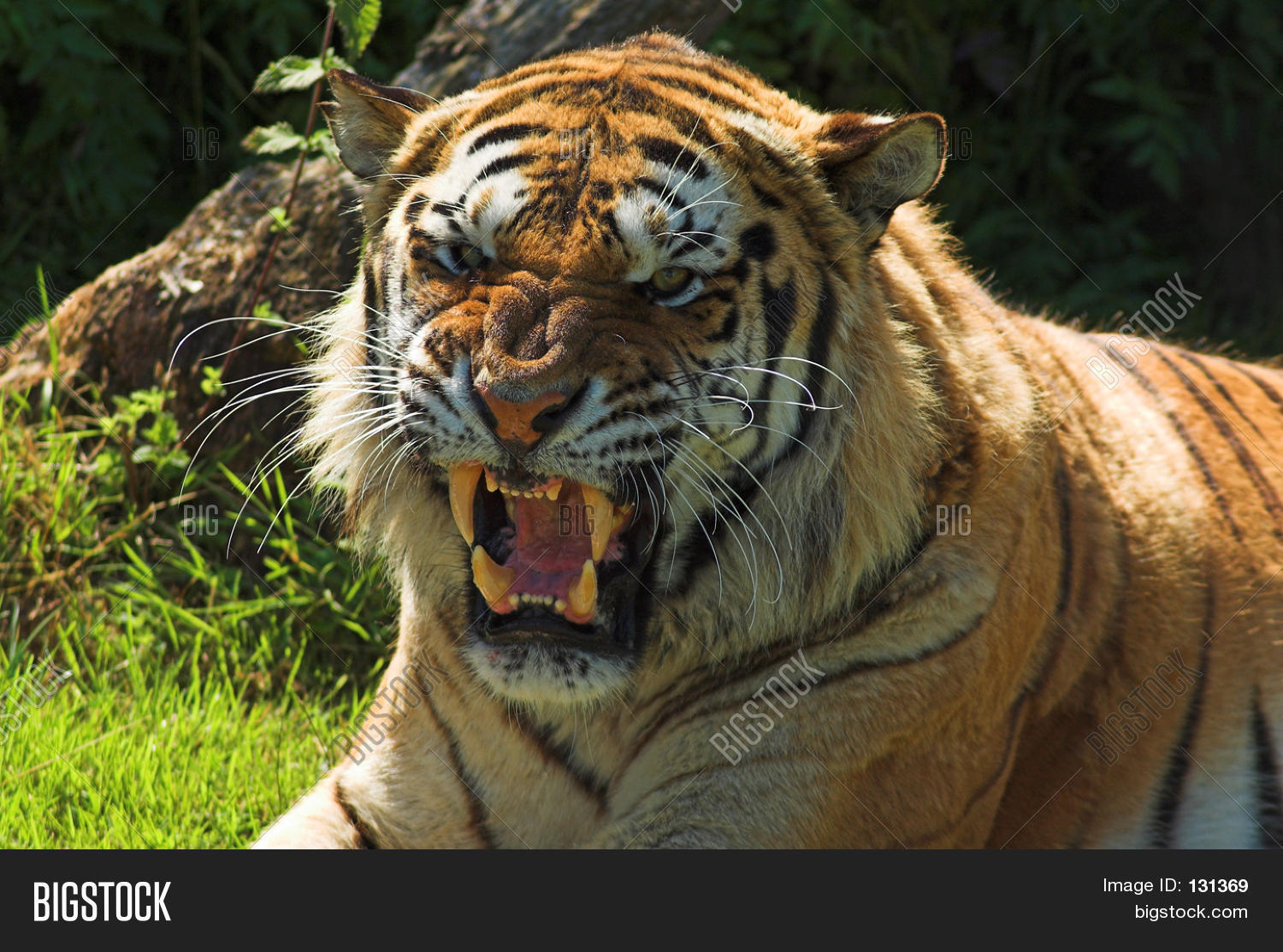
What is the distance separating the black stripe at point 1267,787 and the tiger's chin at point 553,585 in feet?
4.18

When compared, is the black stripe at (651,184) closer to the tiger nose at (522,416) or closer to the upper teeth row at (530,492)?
the tiger nose at (522,416)

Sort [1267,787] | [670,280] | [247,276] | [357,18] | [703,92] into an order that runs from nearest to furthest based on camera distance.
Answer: [670,280], [703,92], [1267,787], [357,18], [247,276]

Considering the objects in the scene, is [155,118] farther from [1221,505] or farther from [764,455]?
[1221,505]

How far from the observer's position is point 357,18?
137 inches

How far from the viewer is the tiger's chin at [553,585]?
229 centimetres

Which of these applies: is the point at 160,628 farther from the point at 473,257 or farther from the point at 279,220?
the point at 473,257

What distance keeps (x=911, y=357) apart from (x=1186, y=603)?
2.61 ft

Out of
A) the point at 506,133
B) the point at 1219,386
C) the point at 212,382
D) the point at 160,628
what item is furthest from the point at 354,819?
the point at 1219,386

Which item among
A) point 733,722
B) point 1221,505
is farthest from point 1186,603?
point 733,722

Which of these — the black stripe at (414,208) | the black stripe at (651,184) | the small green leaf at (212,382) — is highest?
the black stripe at (651,184)

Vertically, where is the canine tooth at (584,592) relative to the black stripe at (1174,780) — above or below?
below

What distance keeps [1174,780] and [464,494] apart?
4.78 feet

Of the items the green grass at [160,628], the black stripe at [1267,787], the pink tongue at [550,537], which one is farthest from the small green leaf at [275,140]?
the black stripe at [1267,787]

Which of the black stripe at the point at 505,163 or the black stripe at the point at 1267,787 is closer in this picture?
the black stripe at the point at 505,163
